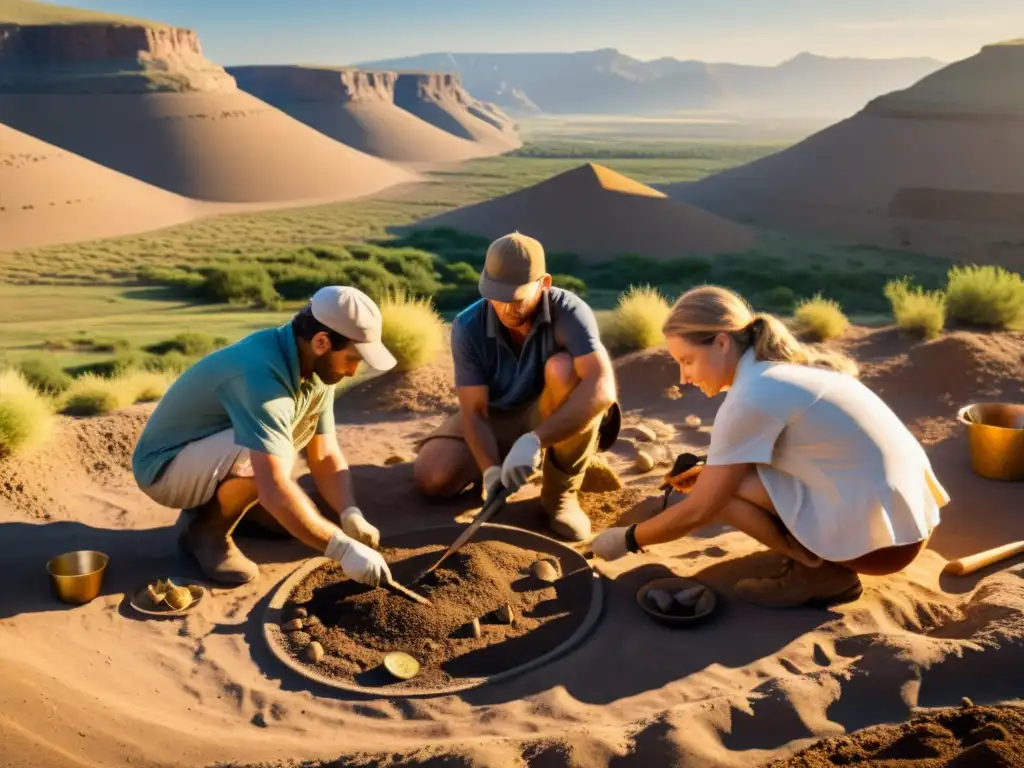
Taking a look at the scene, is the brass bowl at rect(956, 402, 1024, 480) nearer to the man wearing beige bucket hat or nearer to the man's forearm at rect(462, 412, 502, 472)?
the man wearing beige bucket hat

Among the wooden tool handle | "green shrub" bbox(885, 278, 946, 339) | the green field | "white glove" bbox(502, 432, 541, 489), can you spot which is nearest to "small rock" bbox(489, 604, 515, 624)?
"white glove" bbox(502, 432, 541, 489)

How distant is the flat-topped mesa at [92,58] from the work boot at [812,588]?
135 feet

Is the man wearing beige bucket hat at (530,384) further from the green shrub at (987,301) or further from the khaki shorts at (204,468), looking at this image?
the green shrub at (987,301)

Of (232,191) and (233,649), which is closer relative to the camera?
(233,649)

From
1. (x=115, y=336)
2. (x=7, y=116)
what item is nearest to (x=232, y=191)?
(x=7, y=116)

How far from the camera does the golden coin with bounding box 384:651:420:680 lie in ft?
10.9

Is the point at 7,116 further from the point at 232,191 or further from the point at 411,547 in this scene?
the point at 411,547

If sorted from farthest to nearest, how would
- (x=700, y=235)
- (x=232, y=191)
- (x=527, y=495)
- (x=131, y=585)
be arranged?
(x=232, y=191)
(x=700, y=235)
(x=527, y=495)
(x=131, y=585)

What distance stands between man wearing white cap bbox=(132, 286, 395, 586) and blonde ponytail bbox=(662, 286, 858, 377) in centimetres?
109

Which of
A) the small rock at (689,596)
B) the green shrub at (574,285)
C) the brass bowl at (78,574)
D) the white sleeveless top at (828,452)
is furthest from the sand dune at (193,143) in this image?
the white sleeveless top at (828,452)

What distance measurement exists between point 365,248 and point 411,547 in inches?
685

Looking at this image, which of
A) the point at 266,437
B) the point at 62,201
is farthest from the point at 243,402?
the point at 62,201

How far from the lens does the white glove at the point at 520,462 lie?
153 inches

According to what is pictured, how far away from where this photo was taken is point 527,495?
16.2ft
